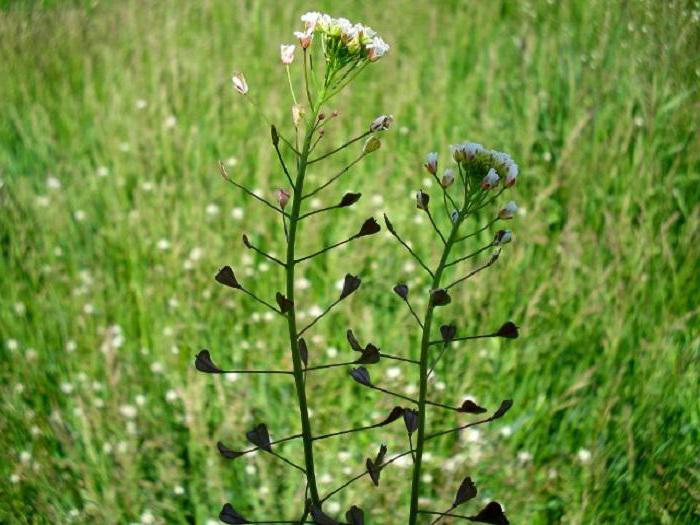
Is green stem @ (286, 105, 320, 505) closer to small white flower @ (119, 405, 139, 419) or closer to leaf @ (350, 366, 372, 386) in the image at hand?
leaf @ (350, 366, 372, 386)

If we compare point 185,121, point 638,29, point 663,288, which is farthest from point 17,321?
point 638,29

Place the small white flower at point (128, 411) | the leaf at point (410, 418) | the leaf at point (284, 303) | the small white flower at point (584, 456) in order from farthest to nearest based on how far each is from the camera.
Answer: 1. the small white flower at point (128, 411)
2. the small white flower at point (584, 456)
3. the leaf at point (410, 418)
4. the leaf at point (284, 303)

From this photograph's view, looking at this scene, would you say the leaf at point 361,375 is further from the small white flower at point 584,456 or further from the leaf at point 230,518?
the small white flower at point 584,456

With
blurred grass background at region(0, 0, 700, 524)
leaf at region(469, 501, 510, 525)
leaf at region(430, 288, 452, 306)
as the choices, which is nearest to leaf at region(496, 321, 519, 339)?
leaf at region(430, 288, 452, 306)

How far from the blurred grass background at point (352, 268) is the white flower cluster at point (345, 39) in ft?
4.02

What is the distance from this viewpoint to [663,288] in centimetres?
259

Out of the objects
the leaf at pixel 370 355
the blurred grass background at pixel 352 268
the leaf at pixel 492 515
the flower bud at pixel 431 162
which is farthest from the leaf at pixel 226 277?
the blurred grass background at pixel 352 268

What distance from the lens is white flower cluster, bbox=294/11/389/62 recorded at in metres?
1.06

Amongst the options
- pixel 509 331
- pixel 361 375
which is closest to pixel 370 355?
pixel 361 375

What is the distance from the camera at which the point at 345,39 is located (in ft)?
3.50

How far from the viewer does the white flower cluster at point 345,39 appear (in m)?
1.06

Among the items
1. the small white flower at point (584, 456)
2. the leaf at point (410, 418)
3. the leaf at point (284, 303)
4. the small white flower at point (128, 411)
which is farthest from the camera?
the small white flower at point (128, 411)

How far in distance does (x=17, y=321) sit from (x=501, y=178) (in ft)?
6.53

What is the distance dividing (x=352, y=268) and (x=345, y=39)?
1873mm
